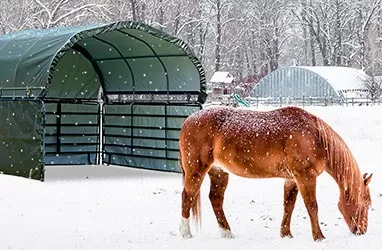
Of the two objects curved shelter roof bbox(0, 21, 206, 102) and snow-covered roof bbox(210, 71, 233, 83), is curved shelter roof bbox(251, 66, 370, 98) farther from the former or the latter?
curved shelter roof bbox(0, 21, 206, 102)

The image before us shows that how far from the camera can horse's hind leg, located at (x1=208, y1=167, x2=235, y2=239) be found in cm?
726

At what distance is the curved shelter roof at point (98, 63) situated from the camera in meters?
12.5

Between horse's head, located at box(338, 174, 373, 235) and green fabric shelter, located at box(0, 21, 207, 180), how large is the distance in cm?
738

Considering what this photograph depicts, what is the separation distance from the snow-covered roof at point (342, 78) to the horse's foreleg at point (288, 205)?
107ft

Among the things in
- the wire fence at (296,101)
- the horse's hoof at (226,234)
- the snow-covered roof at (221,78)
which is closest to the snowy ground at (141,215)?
the horse's hoof at (226,234)

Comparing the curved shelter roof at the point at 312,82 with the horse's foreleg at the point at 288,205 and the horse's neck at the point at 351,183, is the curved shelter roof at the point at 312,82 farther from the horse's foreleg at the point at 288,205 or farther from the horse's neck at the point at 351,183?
the horse's neck at the point at 351,183

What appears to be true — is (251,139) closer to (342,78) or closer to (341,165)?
(341,165)

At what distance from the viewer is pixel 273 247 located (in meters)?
6.15

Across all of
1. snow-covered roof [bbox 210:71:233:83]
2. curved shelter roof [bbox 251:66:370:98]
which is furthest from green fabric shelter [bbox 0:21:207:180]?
snow-covered roof [bbox 210:71:233:83]

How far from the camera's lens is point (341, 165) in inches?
254

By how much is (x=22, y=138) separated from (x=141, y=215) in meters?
4.82

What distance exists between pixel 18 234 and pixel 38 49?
6304 mm

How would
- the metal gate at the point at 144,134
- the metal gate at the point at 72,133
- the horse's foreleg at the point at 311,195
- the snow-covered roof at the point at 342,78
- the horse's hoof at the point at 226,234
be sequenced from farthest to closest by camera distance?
the snow-covered roof at the point at 342,78
the metal gate at the point at 72,133
the metal gate at the point at 144,134
the horse's hoof at the point at 226,234
the horse's foreleg at the point at 311,195

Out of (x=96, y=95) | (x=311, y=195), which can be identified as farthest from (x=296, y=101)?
(x=311, y=195)
